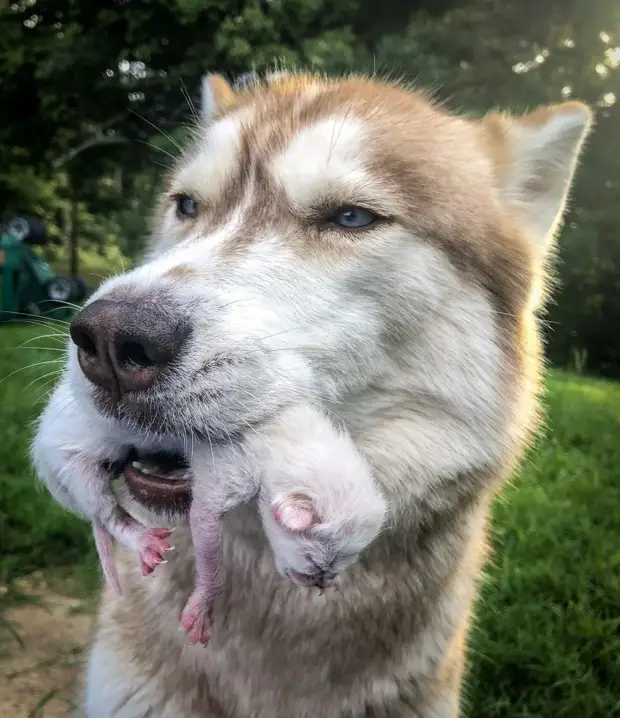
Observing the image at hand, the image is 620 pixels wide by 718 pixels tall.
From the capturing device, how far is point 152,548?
1121 mm

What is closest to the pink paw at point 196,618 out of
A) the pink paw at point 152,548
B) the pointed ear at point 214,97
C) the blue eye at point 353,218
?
the pink paw at point 152,548

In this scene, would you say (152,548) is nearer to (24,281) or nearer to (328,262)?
(328,262)

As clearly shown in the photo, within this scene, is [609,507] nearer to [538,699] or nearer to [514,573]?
[514,573]

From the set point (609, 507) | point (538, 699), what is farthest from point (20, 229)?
point (538, 699)

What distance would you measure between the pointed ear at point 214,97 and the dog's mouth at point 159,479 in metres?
1.04

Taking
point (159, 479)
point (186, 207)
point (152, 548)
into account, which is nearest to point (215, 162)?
point (186, 207)

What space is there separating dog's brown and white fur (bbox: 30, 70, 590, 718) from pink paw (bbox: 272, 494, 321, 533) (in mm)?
205

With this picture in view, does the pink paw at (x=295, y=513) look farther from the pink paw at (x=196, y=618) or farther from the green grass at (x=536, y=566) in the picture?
the green grass at (x=536, y=566)

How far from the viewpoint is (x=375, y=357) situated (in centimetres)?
134

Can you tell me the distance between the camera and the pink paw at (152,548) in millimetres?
1111

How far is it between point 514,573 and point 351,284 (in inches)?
75.4

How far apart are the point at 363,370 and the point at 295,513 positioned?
399 millimetres

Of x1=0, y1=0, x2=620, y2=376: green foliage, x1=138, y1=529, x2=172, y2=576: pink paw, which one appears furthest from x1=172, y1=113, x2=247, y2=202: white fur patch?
x1=0, y1=0, x2=620, y2=376: green foliage

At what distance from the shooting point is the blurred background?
237 centimetres
